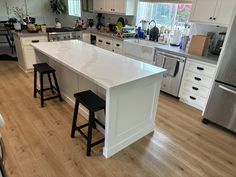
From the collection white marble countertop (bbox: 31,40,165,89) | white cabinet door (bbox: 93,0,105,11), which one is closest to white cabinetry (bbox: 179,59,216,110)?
white marble countertop (bbox: 31,40,165,89)

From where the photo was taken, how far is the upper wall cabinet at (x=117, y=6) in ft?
13.7

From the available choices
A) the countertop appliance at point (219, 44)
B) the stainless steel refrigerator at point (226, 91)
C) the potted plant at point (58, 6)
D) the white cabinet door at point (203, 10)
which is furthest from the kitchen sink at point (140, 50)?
the potted plant at point (58, 6)

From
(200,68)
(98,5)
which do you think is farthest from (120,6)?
(200,68)

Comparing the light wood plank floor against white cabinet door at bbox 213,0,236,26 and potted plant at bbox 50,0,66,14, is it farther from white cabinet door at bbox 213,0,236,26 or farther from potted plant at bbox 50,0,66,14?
potted plant at bbox 50,0,66,14

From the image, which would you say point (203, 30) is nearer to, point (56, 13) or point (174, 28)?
point (174, 28)

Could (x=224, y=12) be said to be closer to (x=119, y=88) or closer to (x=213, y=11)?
(x=213, y=11)

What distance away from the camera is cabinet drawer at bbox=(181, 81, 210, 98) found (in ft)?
9.61

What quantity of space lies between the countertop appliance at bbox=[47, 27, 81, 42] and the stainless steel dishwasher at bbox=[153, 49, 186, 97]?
7.56 ft

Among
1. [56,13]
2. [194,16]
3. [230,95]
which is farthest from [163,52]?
[56,13]

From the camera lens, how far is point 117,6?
14.3ft

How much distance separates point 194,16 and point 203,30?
0.47 m

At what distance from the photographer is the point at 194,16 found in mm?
2984

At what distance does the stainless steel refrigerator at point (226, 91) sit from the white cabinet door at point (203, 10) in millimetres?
651

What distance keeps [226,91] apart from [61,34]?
3705 millimetres
